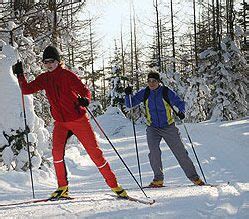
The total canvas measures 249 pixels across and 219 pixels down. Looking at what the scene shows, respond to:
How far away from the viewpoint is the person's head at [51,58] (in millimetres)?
5484

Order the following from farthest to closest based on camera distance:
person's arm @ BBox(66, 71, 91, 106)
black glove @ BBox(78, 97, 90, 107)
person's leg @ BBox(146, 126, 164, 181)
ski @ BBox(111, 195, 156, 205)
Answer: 1. person's leg @ BBox(146, 126, 164, 181)
2. person's arm @ BBox(66, 71, 91, 106)
3. black glove @ BBox(78, 97, 90, 107)
4. ski @ BBox(111, 195, 156, 205)

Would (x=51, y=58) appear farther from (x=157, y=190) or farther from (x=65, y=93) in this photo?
(x=157, y=190)

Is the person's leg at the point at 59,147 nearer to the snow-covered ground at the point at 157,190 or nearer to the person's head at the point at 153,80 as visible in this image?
the snow-covered ground at the point at 157,190

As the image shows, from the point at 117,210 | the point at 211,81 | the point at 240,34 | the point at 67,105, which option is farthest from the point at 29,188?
the point at 240,34

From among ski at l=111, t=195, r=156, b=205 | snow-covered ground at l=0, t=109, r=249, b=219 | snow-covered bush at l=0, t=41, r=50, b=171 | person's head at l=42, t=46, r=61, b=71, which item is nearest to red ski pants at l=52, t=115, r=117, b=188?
ski at l=111, t=195, r=156, b=205

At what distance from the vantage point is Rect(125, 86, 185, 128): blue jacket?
7312 millimetres

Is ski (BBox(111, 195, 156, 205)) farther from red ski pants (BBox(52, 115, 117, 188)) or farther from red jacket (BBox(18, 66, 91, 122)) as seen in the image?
red jacket (BBox(18, 66, 91, 122))

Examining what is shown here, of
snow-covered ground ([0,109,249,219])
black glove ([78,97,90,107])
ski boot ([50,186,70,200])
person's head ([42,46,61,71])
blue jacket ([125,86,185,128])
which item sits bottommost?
snow-covered ground ([0,109,249,219])

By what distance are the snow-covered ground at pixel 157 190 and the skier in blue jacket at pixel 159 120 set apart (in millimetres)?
477

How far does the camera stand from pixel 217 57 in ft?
97.6

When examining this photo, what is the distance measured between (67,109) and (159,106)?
243cm

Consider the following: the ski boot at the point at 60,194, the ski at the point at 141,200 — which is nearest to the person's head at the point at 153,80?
the ski at the point at 141,200

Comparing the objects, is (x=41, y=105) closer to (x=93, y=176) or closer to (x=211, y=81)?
(x=93, y=176)

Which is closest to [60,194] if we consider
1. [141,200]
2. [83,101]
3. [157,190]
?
[141,200]
